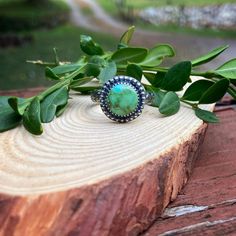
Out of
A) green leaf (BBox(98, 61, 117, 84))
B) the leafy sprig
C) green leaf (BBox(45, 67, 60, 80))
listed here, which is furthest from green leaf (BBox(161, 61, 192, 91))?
green leaf (BBox(45, 67, 60, 80))

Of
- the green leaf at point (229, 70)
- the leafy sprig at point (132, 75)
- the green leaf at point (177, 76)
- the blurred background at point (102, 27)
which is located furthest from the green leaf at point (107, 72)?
the blurred background at point (102, 27)

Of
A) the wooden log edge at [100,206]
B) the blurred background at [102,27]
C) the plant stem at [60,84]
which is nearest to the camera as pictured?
the wooden log edge at [100,206]

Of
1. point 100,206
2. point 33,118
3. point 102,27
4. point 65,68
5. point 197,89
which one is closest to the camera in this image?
point 100,206

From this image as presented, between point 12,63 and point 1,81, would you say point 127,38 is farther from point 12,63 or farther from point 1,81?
point 12,63

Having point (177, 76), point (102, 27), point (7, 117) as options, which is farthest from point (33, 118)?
point (102, 27)

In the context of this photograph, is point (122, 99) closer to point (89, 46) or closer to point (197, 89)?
point (197, 89)

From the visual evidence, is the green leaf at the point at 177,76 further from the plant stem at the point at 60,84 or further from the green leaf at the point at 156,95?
the plant stem at the point at 60,84
